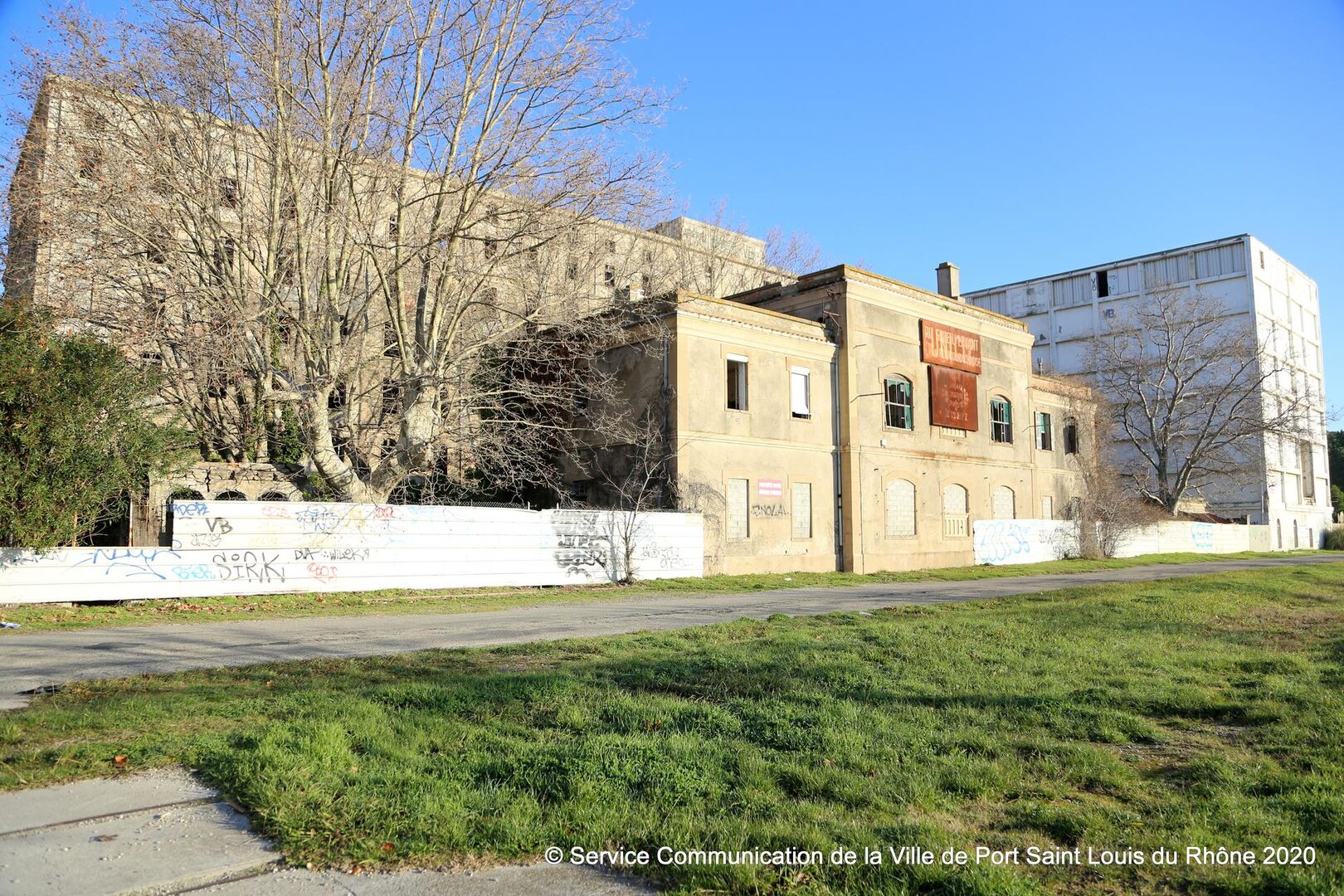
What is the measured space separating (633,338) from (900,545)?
11979 millimetres

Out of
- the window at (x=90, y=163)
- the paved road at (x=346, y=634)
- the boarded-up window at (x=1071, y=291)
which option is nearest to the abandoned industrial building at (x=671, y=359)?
the window at (x=90, y=163)

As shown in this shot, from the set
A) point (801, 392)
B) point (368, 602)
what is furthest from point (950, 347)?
point (368, 602)

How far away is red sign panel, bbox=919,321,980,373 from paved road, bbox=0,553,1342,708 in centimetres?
1545

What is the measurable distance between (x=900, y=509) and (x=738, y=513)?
297 inches

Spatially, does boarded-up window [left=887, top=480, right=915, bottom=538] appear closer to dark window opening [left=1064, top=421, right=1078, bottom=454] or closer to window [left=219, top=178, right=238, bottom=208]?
dark window opening [left=1064, top=421, right=1078, bottom=454]

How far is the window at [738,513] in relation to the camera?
83.8 feet

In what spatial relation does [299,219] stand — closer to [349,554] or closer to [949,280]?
[349,554]

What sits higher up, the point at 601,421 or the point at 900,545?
the point at 601,421

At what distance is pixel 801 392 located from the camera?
2830cm

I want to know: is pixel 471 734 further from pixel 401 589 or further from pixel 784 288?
pixel 784 288

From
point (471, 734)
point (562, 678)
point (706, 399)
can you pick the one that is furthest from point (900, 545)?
point (471, 734)

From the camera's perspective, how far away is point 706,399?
25328mm

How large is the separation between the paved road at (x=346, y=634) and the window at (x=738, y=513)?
6.82 meters

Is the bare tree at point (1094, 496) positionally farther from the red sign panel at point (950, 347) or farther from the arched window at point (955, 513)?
the red sign panel at point (950, 347)
